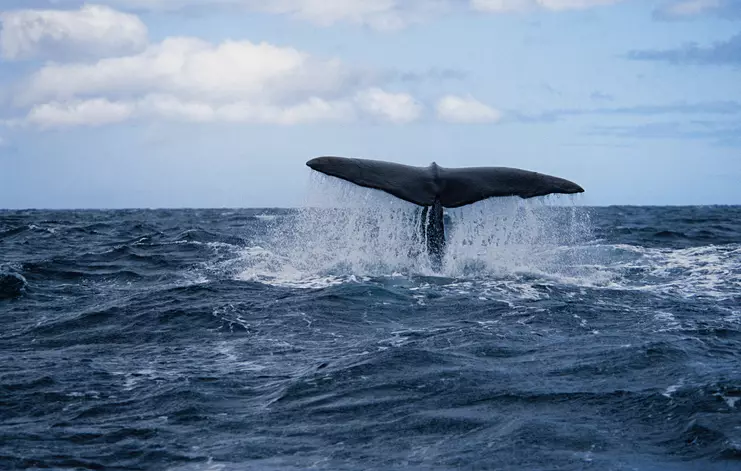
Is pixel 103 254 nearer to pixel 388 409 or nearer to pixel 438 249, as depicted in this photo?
pixel 438 249

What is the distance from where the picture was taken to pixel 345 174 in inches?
468

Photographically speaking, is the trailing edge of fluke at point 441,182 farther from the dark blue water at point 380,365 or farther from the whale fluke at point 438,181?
the dark blue water at point 380,365

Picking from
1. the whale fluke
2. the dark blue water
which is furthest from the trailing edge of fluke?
the dark blue water

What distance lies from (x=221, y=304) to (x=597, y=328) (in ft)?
17.2

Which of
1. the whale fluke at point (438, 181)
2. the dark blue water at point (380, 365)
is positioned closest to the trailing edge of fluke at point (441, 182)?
the whale fluke at point (438, 181)

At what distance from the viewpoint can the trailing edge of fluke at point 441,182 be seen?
474 inches

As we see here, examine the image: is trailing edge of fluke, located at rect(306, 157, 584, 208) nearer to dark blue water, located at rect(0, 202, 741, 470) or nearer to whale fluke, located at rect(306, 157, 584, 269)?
whale fluke, located at rect(306, 157, 584, 269)

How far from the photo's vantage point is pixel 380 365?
8.01 meters

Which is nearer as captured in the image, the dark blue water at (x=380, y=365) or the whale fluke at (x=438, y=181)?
the dark blue water at (x=380, y=365)

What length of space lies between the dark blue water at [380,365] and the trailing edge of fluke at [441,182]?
0.38 meters

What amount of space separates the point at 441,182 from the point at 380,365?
5.26m

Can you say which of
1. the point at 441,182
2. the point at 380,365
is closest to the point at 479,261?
the point at 441,182

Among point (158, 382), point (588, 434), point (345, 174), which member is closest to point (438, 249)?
point (345, 174)

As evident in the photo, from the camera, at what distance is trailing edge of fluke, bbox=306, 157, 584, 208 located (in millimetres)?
12039
